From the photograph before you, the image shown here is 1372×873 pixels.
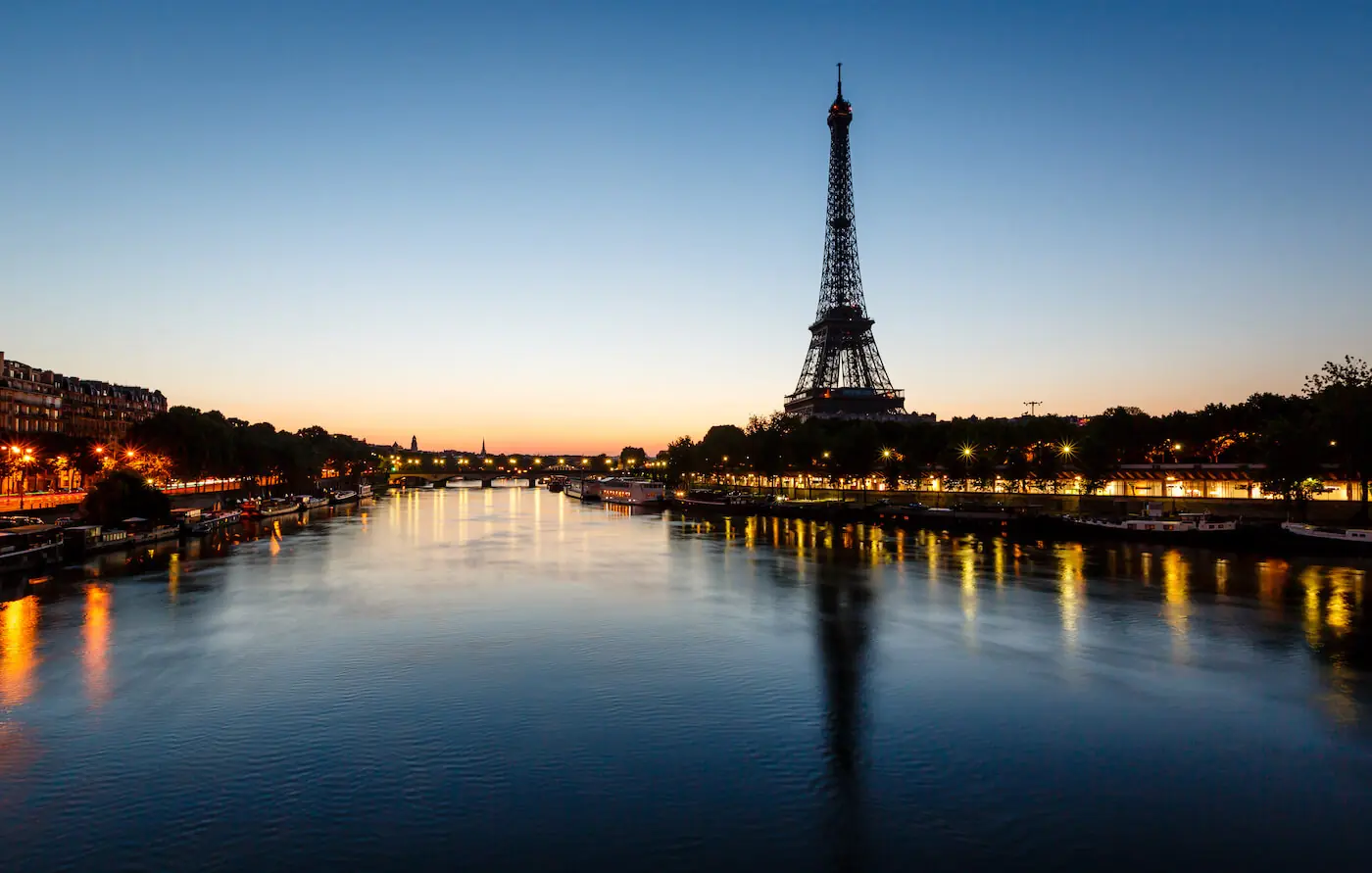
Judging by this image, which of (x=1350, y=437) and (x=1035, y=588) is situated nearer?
(x=1035, y=588)

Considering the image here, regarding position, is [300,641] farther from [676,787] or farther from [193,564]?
[193,564]

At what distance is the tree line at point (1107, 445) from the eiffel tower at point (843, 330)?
2691 centimetres

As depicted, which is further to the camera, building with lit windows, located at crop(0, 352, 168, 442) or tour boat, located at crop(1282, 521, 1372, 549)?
building with lit windows, located at crop(0, 352, 168, 442)

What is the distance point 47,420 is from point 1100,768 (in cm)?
16259

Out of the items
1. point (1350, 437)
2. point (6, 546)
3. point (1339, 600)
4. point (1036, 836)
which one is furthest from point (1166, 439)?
Result: point (6, 546)

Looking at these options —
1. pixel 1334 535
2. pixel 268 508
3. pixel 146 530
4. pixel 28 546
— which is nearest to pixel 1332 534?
pixel 1334 535

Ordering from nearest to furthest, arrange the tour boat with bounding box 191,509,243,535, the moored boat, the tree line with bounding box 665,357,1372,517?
the moored boat → the tree line with bounding box 665,357,1372,517 → the tour boat with bounding box 191,509,243,535

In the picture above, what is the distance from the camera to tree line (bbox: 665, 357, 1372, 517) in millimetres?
70688

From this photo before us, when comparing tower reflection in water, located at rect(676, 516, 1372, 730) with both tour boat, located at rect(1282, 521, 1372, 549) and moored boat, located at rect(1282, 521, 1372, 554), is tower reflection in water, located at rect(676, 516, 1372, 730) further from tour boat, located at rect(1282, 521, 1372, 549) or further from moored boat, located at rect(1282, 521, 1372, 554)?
tour boat, located at rect(1282, 521, 1372, 549)

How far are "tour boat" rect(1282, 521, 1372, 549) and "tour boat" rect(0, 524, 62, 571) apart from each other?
300ft

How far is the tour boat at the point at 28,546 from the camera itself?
55344 mm

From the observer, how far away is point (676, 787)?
66.4ft

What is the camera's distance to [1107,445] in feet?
323

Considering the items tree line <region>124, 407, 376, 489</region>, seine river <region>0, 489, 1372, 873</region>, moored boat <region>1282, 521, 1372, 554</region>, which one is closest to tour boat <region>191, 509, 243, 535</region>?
tree line <region>124, 407, 376, 489</region>
